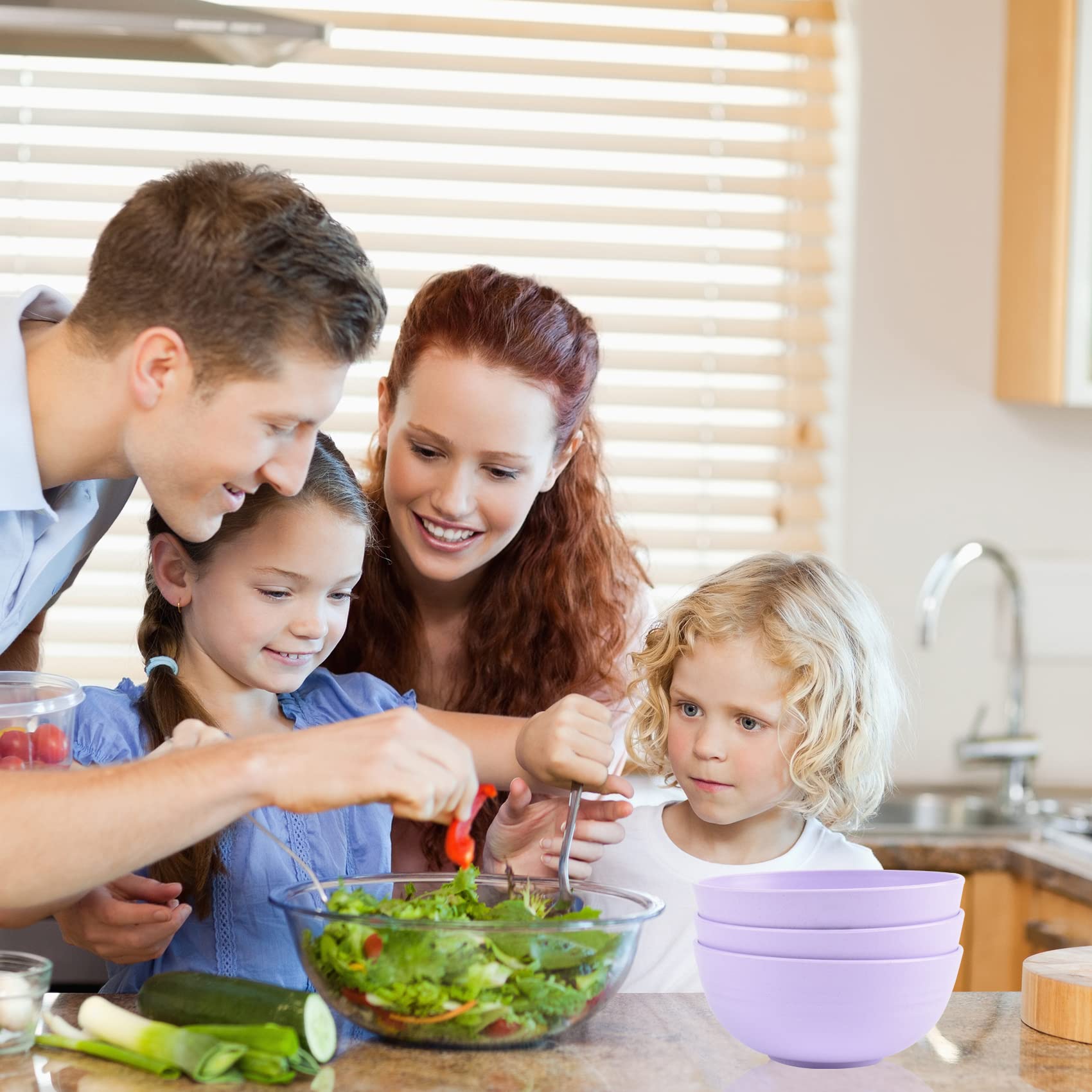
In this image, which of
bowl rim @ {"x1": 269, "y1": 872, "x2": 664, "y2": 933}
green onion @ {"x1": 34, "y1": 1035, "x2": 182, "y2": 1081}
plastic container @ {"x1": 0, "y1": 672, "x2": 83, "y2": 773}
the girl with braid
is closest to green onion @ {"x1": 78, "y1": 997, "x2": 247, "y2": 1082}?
green onion @ {"x1": 34, "y1": 1035, "x2": 182, "y2": 1081}

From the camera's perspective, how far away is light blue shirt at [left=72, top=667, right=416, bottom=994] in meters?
1.46

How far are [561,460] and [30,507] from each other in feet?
2.45

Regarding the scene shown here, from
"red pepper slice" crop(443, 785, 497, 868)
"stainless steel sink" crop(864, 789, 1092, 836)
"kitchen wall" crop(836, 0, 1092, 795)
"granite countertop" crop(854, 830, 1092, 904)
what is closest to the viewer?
"red pepper slice" crop(443, 785, 497, 868)

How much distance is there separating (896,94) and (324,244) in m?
2.06

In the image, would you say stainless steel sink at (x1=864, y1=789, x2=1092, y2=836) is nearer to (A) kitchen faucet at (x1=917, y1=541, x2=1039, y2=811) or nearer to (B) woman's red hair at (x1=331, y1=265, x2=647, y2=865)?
(A) kitchen faucet at (x1=917, y1=541, x2=1039, y2=811)

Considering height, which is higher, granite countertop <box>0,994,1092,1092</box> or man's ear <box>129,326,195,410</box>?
man's ear <box>129,326,195,410</box>

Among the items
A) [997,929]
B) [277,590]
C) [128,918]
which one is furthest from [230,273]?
[997,929]

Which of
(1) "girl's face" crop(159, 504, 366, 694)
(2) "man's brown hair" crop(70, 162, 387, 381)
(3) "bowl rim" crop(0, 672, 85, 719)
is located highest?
(2) "man's brown hair" crop(70, 162, 387, 381)

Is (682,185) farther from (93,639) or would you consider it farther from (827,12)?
(93,639)

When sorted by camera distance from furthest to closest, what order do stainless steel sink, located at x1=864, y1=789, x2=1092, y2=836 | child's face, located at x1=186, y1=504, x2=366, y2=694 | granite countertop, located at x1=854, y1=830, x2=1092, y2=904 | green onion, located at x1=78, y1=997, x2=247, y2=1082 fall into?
stainless steel sink, located at x1=864, y1=789, x2=1092, y2=836
granite countertop, located at x1=854, y1=830, x2=1092, y2=904
child's face, located at x1=186, y1=504, x2=366, y2=694
green onion, located at x1=78, y1=997, x2=247, y2=1082

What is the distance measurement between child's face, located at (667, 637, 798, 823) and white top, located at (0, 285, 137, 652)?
0.68 m

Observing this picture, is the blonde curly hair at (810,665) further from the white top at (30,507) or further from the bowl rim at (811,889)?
the white top at (30,507)

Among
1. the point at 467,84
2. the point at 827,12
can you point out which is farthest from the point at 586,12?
the point at 827,12

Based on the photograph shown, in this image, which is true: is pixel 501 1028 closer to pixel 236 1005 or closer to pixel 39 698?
pixel 236 1005
